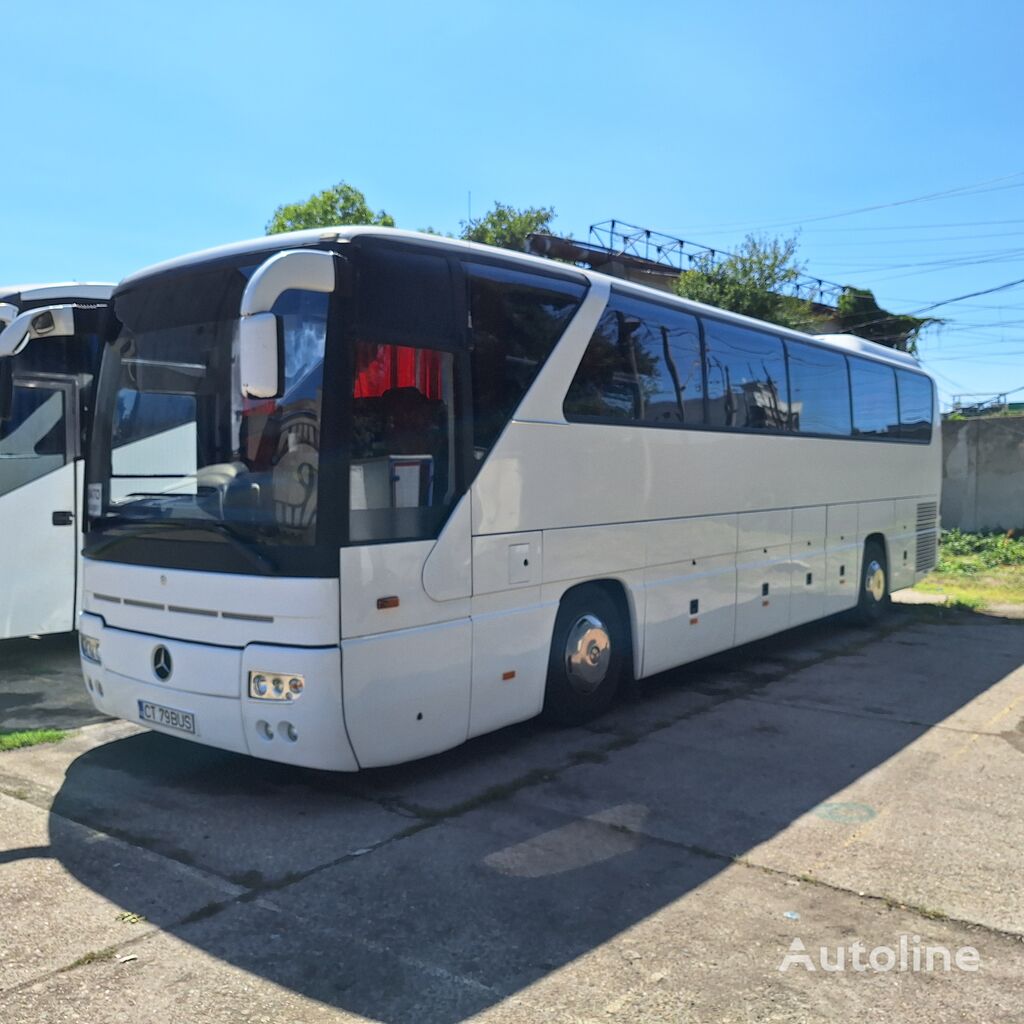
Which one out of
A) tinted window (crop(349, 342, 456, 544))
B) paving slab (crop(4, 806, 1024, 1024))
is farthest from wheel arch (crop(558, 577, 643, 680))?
paving slab (crop(4, 806, 1024, 1024))

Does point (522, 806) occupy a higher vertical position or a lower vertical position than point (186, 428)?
lower

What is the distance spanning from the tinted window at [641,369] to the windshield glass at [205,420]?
2278mm

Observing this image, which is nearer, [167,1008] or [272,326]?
[167,1008]

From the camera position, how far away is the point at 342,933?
406 cm

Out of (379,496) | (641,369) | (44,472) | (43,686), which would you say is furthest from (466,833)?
(44,472)

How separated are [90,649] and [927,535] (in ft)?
40.2

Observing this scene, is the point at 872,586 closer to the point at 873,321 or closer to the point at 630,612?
the point at 630,612

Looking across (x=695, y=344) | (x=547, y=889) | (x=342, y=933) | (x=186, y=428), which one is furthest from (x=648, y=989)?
(x=695, y=344)

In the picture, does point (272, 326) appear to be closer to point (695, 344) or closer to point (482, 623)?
point (482, 623)

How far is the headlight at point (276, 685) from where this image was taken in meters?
5.16

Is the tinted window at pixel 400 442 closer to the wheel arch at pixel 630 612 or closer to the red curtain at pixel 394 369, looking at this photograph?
the red curtain at pixel 394 369

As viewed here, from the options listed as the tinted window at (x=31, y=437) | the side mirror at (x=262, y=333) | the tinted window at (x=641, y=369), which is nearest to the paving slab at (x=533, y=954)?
the side mirror at (x=262, y=333)

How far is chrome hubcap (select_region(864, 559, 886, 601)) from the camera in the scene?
12500 millimetres

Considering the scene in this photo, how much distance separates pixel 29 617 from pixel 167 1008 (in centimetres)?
621
